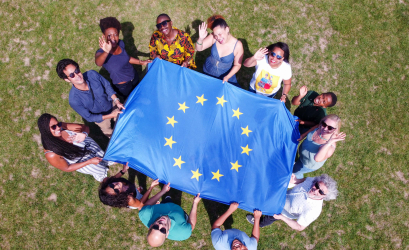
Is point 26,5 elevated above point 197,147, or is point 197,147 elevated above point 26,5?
point 26,5

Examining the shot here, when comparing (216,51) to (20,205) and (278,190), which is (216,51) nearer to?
(278,190)

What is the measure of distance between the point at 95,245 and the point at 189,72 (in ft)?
17.0

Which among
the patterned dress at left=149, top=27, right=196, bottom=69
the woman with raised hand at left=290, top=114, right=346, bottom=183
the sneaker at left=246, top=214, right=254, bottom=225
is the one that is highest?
the patterned dress at left=149, top=27, right=196, bottom=69

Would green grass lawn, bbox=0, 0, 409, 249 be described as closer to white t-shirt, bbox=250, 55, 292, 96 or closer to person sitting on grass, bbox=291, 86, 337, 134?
person sitting on grass, bbox=291, 86, 337, 134

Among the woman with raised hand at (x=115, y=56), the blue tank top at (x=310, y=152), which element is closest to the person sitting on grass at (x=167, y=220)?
the blue tank top at (x=310, y=152)

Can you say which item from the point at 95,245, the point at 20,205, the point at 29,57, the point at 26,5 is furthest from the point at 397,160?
the point at 26,5

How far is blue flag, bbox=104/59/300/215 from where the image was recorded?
493cm

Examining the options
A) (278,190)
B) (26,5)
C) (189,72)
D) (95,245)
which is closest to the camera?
(278,190)

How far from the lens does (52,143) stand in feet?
14.0

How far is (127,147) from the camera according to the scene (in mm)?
4926

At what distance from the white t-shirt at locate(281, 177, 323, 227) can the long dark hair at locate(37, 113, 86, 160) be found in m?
4.61

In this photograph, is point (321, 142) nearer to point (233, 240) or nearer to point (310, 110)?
point (310, 110)

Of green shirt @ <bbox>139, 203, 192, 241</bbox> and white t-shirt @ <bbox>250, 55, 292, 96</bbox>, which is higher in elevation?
white t-shirt @ <bbox>250, 55, 292, 96</bbox>

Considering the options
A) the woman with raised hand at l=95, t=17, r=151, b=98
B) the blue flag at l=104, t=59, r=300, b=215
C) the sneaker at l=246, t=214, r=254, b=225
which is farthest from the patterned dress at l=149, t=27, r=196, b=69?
the sneaker at l=246, t=214, r=254, b=225
